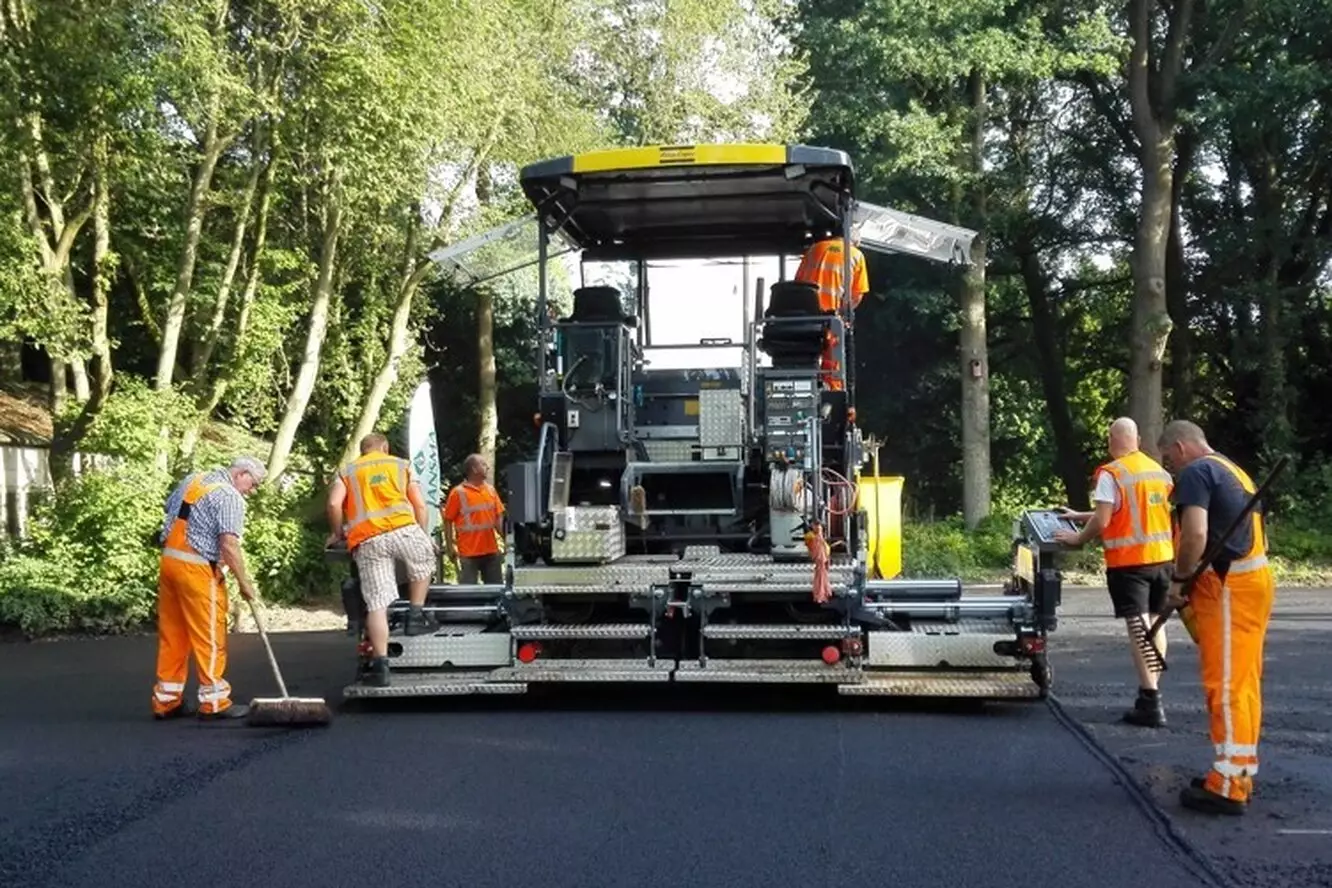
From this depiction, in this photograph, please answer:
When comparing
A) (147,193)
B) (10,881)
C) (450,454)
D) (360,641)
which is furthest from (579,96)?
(10,881)

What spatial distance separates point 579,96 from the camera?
2033 cm

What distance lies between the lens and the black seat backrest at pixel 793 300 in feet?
30.3

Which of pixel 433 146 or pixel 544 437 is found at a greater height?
pixel 433 146

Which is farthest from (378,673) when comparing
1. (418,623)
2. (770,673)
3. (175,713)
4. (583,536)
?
(770,673)

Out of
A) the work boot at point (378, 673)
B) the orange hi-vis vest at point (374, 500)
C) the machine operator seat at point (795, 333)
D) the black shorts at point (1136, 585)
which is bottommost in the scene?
the work boot at point (378, 673)

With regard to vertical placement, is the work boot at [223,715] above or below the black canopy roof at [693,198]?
below

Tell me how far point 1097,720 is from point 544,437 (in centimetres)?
359

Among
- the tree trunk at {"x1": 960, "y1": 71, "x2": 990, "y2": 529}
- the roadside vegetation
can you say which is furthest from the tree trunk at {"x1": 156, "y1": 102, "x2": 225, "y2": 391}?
the tree trunk at {"x1": 960, "y1": 71, "x2": 990, "y2": 529}

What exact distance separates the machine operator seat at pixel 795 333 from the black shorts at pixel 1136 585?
7.28ft

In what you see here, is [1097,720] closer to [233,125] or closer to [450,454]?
[233,125]

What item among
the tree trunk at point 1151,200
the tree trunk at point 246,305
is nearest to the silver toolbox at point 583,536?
the tree trunk at point 246,305

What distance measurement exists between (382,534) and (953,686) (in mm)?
3319

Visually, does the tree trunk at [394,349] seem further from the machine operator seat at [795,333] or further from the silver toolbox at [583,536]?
the silver toolbox at [583,536]

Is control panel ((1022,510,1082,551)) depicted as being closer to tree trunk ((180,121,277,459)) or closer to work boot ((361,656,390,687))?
work boot ((361,656,390,687))
